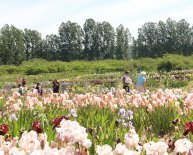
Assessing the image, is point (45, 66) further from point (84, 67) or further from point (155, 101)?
point (155, 101)

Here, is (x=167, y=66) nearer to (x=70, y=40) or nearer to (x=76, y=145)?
(x=76, y=145)

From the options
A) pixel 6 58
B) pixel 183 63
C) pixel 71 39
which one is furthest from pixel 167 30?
pixel 183 63

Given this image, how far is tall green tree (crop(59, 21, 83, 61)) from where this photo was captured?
303 ft

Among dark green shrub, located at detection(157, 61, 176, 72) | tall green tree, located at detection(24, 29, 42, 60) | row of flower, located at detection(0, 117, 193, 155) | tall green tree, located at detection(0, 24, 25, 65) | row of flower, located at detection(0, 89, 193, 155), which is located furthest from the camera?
tall green tree, located at detection(24, 29, 42, 60)

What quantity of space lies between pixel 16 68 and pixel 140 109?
Answer: 167ft

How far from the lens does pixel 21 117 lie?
650 centimetres

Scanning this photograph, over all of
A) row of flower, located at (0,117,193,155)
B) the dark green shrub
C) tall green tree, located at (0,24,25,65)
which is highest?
tall green tree, located at (0,24,25,65)

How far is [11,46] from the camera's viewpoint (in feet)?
269

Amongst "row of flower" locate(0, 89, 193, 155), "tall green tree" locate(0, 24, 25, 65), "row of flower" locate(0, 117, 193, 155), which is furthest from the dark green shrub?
"tall green tree" locate(0, 24, 25, 65)

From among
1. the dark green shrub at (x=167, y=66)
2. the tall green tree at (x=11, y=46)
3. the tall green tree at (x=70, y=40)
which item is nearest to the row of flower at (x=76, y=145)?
the dark green shrub at (x=167, y=66)

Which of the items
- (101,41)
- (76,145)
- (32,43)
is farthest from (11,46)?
(76,145)

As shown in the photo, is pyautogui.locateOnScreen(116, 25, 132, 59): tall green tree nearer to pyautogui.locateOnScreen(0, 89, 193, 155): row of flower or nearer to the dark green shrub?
the dark green shrub

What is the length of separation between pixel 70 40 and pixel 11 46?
708 inches

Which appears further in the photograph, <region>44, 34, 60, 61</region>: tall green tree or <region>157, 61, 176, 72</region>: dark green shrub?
<region>44, 34, 60, 61</region>: tall green tree
